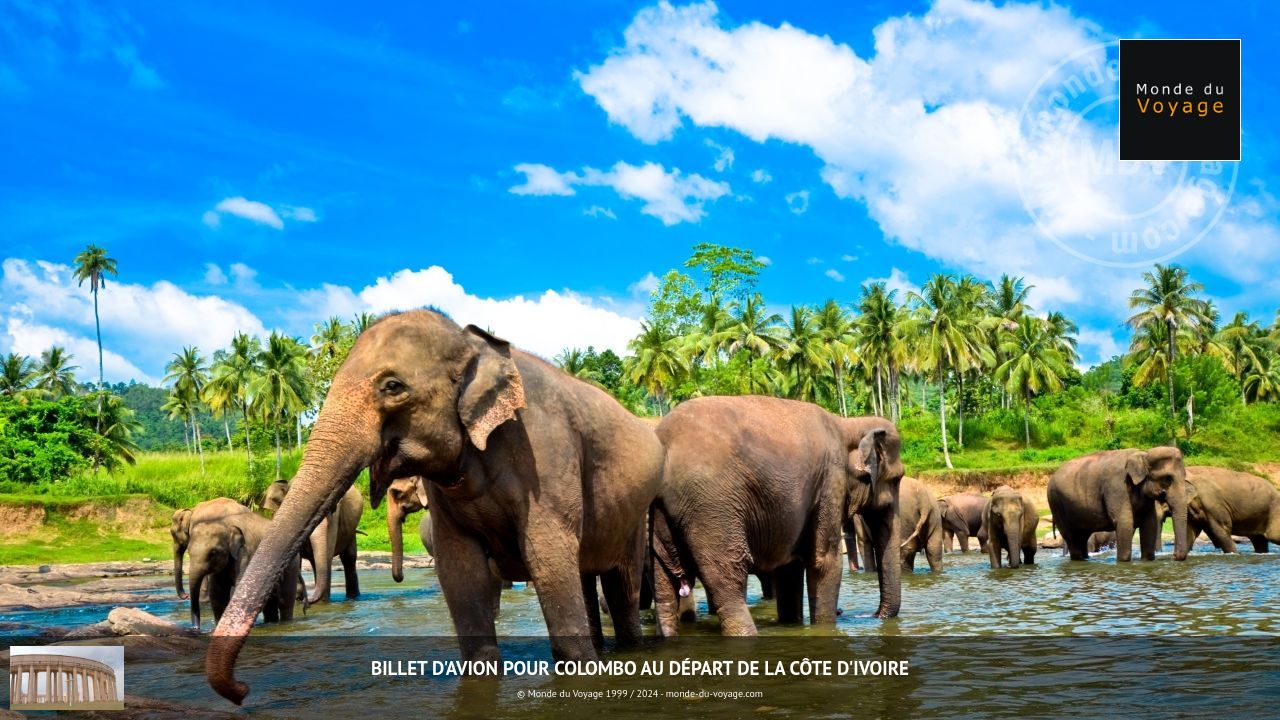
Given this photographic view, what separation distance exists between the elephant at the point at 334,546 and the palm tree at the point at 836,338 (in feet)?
161

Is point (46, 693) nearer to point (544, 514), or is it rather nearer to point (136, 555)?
point (544, 514)

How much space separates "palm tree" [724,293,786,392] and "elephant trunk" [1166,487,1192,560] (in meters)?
42.8

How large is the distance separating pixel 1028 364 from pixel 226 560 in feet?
204

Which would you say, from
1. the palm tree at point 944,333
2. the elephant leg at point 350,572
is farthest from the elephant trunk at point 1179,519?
the palm tree at point 944,333

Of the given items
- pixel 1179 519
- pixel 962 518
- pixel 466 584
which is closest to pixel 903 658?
pixel 466 584

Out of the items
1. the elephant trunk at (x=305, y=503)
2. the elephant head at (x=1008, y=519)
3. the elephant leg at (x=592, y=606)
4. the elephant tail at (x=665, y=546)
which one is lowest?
the elephant head at (x=1008, y=519)

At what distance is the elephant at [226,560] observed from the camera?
12.2 meters

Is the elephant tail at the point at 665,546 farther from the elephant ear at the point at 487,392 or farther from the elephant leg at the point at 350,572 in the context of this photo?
the elephant leg at the point at 350,572

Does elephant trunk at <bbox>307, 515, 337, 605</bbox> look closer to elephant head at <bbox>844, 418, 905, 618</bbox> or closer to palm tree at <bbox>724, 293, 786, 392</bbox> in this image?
elephant head at <bbox>844, 418, 905, 618</bbox>

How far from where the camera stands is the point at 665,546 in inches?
330

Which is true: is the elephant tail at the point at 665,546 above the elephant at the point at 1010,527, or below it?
above

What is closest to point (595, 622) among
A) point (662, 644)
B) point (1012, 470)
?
point (662, 644)

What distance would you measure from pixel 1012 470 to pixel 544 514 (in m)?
47.6

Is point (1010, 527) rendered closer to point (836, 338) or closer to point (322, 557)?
point (322, 557)
